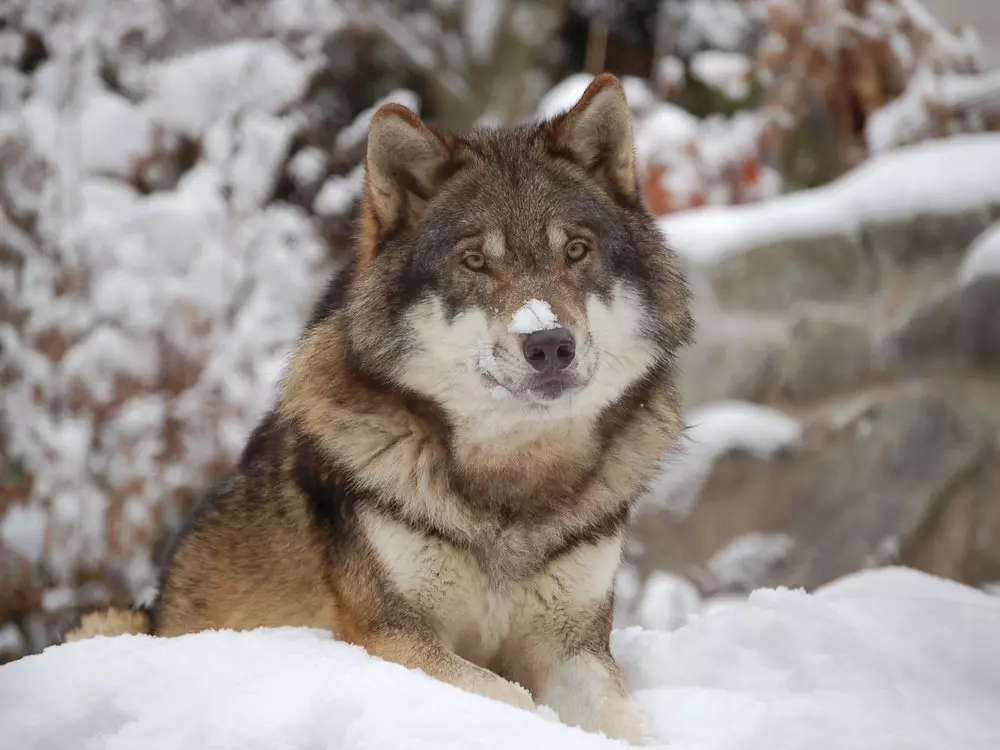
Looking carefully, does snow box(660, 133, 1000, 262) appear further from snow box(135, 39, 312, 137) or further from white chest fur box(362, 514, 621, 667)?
white chest fur box(362, 514, 621, 667)

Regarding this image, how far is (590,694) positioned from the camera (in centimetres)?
271

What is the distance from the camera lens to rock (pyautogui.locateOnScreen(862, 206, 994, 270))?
6.49 meters

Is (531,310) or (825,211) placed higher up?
(531,310)

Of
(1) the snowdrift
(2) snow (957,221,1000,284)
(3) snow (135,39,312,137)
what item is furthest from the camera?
(3) snow (135,39,312,137)

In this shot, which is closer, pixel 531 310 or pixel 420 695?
pixel 420 695

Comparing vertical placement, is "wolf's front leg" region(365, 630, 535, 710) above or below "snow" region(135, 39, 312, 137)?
below

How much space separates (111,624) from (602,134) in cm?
215

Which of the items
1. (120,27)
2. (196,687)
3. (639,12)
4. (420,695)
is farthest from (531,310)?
(639,12)

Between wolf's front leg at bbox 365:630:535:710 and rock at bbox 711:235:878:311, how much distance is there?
4545 mm

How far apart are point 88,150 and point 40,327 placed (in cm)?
130

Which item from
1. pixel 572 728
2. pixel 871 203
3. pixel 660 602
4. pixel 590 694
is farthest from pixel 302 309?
pixel 572 728

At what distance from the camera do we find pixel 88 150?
20.9ft

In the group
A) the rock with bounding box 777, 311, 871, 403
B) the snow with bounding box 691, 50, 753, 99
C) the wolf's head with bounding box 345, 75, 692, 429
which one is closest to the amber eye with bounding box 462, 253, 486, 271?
the wolf's head with bounding box 345, 75, 692, 429

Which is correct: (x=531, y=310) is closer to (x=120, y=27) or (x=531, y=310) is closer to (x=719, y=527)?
(x=719, y=527)
